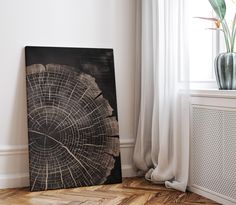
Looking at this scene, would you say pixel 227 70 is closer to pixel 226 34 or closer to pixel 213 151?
pixel 226 34

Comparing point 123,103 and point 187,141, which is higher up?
point 123,103

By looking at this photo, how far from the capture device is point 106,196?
2.88 metres

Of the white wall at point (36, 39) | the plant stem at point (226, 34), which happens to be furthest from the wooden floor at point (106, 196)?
the plant stem at point (226, 34)

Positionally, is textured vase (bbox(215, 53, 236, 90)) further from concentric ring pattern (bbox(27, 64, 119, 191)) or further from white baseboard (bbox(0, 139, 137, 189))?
white baseboard (bbox(0, 139, 137, 189))

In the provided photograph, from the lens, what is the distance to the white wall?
3104 mm

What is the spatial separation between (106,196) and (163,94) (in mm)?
881

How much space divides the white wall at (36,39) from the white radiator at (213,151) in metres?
0.74

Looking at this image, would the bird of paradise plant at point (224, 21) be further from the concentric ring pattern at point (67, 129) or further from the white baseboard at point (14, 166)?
the white baseboard at point (14, 166)

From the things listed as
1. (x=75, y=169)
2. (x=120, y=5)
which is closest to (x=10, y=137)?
(x=75, y=169)

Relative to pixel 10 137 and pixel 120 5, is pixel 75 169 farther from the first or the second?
pixel 120 5

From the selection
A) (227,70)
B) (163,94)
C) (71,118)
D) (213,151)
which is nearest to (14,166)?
(71,118)

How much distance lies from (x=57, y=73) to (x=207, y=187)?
4.61 feet

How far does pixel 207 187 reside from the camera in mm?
2828

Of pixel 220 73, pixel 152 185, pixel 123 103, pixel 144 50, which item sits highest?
pixel 144 50
